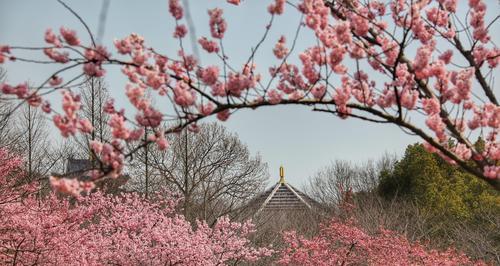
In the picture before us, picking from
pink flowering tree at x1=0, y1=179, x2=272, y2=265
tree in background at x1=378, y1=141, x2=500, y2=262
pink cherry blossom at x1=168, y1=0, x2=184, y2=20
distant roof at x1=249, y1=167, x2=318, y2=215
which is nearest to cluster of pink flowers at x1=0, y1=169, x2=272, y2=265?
pink flowering tree at x1=0, y1=179, x2=272, y2=265

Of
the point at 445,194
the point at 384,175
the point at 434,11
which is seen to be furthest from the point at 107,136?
the point at 434,11

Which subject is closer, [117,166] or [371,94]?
[117,166]

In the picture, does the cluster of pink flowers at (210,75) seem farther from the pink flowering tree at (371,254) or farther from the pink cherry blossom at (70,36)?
the pink flowering tree at (371,254)

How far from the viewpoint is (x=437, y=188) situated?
18.3 metres

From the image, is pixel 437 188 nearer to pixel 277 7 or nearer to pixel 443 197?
pixel 443 197

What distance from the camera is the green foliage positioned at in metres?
17.5

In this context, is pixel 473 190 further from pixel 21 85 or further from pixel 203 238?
pixel 21 85

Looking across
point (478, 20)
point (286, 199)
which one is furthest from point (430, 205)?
point (478, 20)

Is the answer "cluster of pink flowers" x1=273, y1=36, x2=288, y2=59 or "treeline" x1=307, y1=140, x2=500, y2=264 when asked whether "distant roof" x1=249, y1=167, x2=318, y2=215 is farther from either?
"cluster of pink flowers" x1=273, y1=36, x2=288, y2=59

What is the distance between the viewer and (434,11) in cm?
409

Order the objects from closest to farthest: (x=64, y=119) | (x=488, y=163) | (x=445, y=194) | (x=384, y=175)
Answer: (x=64, y=119)
(x=488, y=163)
(x=445, y=194)
(x=384, y=175)

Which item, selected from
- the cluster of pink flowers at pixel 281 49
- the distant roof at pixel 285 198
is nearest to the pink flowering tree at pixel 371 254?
the cluster of pink flowers at pixel 281 49

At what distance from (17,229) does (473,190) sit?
13998mm

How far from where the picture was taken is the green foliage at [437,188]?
688 inches
